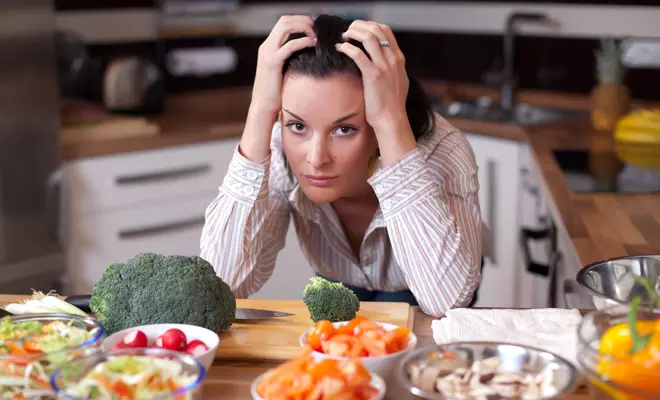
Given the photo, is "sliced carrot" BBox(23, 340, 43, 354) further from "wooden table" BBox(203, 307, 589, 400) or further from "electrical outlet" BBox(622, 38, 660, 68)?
"electrical outlet" BBox(622, 38, 660, 68)

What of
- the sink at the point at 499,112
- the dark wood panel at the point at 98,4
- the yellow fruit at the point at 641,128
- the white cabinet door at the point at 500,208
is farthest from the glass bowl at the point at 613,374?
the dark wood panel at the point at 98,4

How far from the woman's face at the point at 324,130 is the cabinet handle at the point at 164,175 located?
5.48 ft

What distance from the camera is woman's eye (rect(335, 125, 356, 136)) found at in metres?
1.58

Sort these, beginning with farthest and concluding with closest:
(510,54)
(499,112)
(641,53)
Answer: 1. (510,54)
2. (499,112)
3. (641,53)

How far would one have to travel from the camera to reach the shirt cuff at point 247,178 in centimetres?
166

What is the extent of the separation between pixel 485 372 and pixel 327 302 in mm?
324

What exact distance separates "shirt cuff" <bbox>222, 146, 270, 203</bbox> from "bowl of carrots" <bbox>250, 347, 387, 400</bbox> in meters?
0.66

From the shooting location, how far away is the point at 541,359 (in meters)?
1.04

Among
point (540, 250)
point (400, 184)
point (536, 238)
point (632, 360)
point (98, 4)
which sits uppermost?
point (98, 4)

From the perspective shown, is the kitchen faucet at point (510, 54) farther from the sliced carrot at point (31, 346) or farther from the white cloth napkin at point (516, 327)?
the sliced carrot at point (31, 346)

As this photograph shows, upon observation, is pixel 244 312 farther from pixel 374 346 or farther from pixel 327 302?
pixel 374 346

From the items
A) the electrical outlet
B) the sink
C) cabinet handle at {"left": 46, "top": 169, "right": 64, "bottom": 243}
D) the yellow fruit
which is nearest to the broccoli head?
cabinet handle at {"left": 46, "top": 169, "right": 64, "bottom": 243}

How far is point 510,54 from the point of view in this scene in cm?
389

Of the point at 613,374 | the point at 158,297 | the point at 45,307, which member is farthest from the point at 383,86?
the point at 613,374
